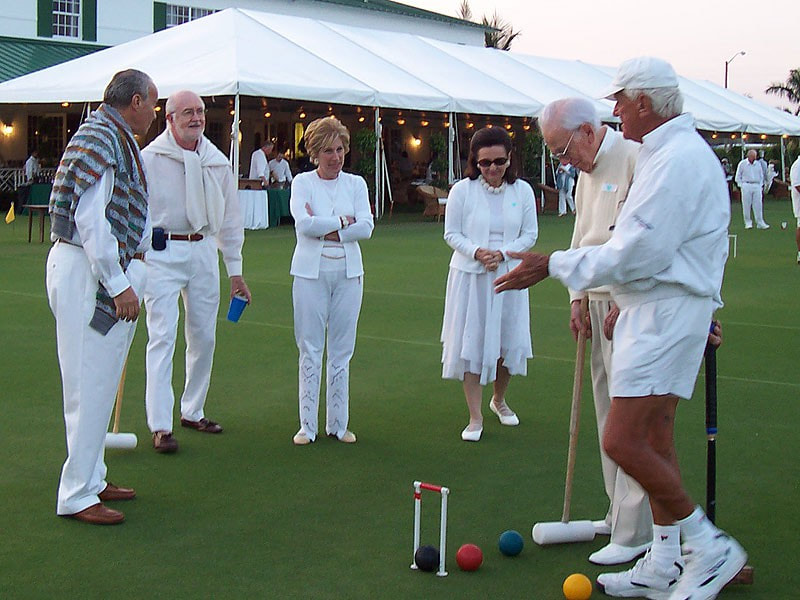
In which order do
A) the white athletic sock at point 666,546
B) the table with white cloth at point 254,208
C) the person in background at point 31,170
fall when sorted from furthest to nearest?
1. the person in background at point 31,170
2. the table with white cloth at point 254,208
3. the white athletic sock at point 666,546

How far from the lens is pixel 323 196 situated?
24.0ft

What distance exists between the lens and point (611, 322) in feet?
16.6

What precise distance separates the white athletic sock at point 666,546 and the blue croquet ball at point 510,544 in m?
0.67

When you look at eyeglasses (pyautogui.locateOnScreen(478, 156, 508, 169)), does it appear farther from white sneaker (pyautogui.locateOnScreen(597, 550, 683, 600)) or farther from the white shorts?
white sneaker (pyautogui.locateOnScreen(597, 550, 683, 600))

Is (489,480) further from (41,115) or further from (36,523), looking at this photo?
(41,115)

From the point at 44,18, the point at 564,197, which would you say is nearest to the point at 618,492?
the point at 564,197

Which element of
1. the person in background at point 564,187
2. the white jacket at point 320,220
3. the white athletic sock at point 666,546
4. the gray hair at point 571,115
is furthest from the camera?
the person in background at point 564,187

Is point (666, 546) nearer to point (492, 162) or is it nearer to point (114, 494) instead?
point (114, 494)

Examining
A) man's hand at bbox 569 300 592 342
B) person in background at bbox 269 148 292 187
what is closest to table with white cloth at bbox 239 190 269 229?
person in background at bbox 269 148 292 187

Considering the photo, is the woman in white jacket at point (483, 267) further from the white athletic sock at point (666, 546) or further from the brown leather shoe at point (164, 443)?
the white athletic sock at point (666, 546)

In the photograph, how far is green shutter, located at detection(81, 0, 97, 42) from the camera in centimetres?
4131

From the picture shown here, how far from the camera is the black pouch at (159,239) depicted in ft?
22.8

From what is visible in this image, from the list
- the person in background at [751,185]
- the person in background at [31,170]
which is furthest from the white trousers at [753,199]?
the person in background at [31,170]

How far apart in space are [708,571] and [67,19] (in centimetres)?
4090
